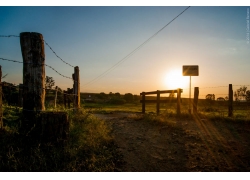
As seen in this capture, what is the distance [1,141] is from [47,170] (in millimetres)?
1267

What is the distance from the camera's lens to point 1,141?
3402mm

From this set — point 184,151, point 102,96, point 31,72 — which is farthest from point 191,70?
point 102,96

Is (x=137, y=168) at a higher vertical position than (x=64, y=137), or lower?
lower

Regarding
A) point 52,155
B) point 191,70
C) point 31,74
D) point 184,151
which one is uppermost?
point 191,70

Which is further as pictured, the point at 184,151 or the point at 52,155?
the point at 184,151

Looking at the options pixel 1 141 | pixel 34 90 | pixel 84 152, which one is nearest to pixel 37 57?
pixel 34 90

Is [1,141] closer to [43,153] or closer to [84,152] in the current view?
[43,153]

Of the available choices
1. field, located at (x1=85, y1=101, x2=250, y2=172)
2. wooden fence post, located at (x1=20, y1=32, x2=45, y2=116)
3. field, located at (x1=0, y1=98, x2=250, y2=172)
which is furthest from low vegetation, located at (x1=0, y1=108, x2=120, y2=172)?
wooden fence post, located at (x1=20, y1=32, x2=45, y2=116)

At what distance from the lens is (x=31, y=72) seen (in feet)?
12.9

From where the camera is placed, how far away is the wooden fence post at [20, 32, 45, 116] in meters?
3.93

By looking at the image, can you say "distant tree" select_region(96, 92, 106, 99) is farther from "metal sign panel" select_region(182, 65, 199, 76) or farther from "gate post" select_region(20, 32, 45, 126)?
"gate post" select_region(20, 32, 45, 126)

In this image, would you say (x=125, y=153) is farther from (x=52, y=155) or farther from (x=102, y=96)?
(x=102, y=96)

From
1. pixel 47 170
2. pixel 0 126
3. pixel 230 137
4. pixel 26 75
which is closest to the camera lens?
pixel 47 170

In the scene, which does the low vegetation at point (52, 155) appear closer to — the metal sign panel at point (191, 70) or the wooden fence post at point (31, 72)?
the wooden fence post at point (31, 72)
